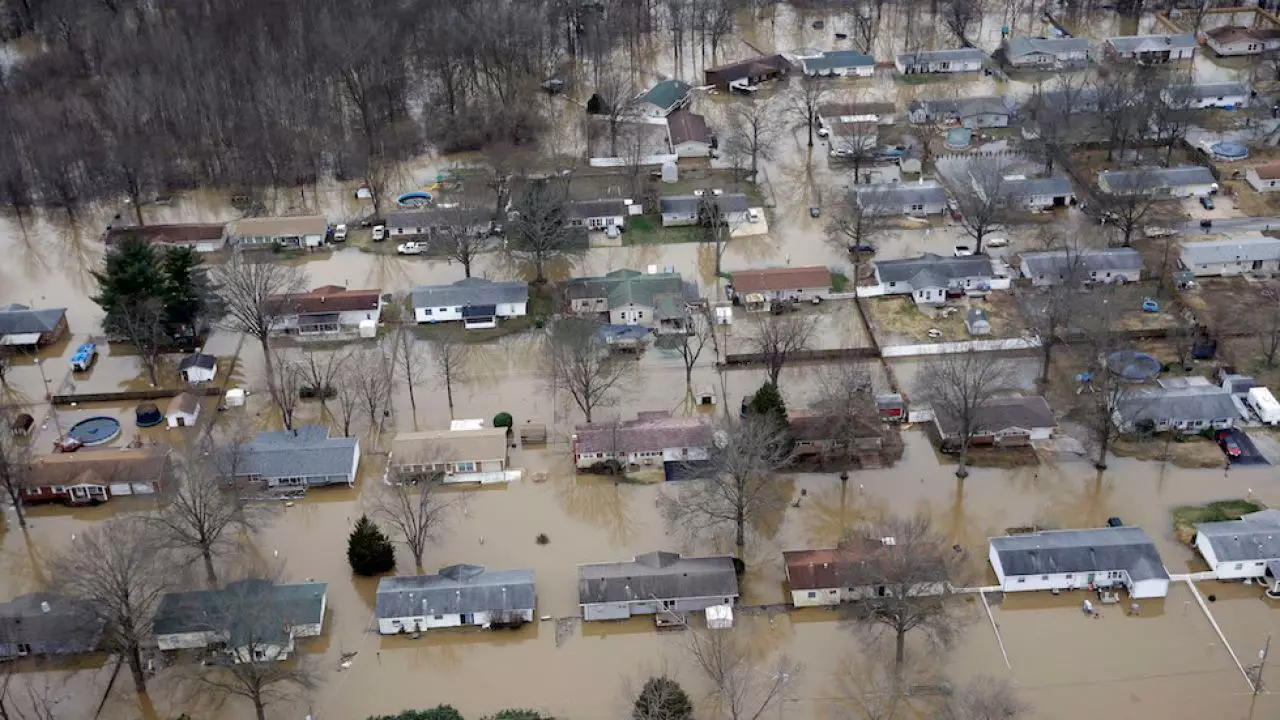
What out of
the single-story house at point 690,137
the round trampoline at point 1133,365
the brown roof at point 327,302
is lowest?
the round trampoline at point 1133,365

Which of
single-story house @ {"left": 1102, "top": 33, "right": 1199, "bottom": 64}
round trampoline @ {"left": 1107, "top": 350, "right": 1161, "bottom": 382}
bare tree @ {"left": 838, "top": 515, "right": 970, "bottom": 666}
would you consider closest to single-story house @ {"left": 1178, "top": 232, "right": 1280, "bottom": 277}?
round trampoline @ {"left": 1107, "top": 350, "right": 1161, "bottom": 382}

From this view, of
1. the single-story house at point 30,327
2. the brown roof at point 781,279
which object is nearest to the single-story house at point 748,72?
the brown roof at point 781,279

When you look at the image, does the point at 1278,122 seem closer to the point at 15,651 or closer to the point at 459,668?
the point at 459,668

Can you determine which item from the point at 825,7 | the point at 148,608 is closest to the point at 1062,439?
the point at 148,608

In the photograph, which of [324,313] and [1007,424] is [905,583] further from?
[324,313]

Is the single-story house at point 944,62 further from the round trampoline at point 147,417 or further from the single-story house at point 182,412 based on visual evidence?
the round trampoline at point 147,417
